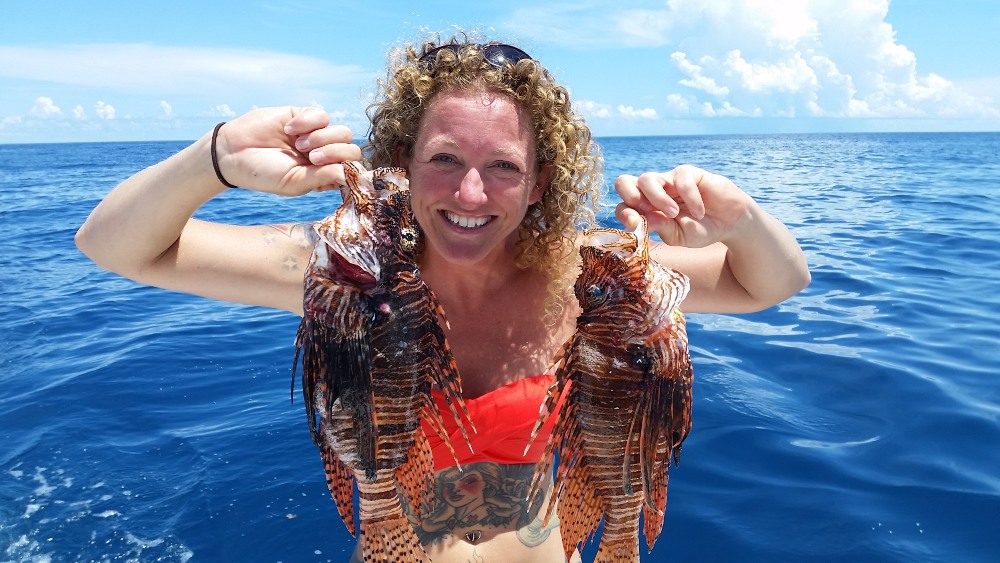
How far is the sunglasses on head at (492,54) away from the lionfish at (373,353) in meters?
0.68

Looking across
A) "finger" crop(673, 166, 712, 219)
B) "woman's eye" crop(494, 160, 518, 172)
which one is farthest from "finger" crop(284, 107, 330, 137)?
"finger" crop(673, 166, 712, 219)

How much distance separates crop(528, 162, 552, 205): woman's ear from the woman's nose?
0.49 m

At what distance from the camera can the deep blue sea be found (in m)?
4.88

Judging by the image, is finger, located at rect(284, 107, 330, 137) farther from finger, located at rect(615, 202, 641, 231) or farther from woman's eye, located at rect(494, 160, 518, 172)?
finger, located at rect(615, 202, 641, 231)

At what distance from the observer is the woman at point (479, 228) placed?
2746 millimetres

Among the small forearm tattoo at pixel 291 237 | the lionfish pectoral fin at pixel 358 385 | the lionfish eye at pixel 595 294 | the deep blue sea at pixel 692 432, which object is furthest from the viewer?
the deep blue sea at pixel 692 432

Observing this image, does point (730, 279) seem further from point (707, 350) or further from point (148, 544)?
point (707, 350)

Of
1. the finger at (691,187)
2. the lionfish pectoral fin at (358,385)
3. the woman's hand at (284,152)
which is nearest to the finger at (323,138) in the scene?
the woman's hand at (284,152)

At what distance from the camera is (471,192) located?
8.93ft

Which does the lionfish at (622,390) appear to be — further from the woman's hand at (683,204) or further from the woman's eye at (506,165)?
the woman's eye at (506,165)

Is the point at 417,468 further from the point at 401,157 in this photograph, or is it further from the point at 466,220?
the point at 401,157

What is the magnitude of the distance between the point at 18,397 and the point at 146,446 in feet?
7.07

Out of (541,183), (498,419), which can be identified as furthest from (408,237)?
(498,419)

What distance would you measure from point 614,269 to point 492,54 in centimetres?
121
